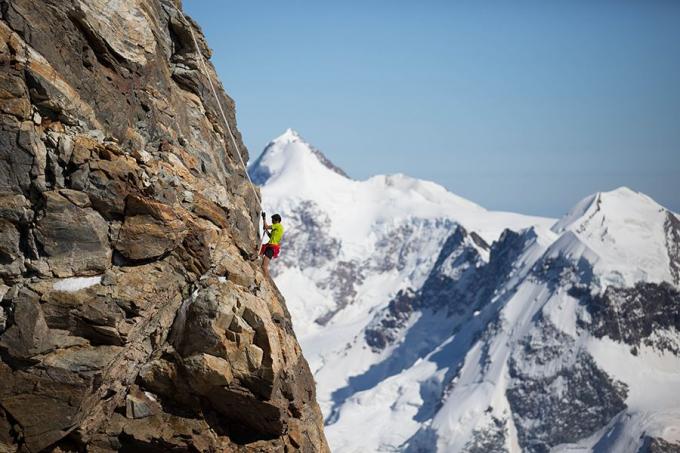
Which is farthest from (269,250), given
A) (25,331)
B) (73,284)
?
(25,331)

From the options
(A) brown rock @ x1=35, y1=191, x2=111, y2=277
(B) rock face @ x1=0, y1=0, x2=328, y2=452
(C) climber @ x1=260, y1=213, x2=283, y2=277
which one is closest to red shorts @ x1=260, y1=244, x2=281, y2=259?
(C) climber @ x1=260, y1=213, x2=283, y2=277

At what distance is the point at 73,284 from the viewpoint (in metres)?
21.9

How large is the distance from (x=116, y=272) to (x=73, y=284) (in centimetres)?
129

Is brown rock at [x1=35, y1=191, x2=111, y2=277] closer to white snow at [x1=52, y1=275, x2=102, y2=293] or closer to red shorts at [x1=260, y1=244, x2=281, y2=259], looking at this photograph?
white snow at [x1=52, y1=275, x2=102, y2=293]

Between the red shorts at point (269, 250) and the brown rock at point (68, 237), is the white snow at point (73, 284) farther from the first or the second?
the red shorts at point (269, 250)

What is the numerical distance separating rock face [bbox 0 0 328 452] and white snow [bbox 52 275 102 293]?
0.04 metres

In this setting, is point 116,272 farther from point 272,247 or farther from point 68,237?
point 272,247

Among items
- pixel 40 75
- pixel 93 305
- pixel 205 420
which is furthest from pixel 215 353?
pixel 40 75

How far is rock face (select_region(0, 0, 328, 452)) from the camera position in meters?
21.4

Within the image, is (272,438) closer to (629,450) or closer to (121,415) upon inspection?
(121,415)

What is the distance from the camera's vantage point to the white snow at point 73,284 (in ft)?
71.3

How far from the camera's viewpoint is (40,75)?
2205 cm

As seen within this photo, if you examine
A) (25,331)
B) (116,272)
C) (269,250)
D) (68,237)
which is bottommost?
(25,331)

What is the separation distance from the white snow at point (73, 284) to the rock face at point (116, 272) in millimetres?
42
